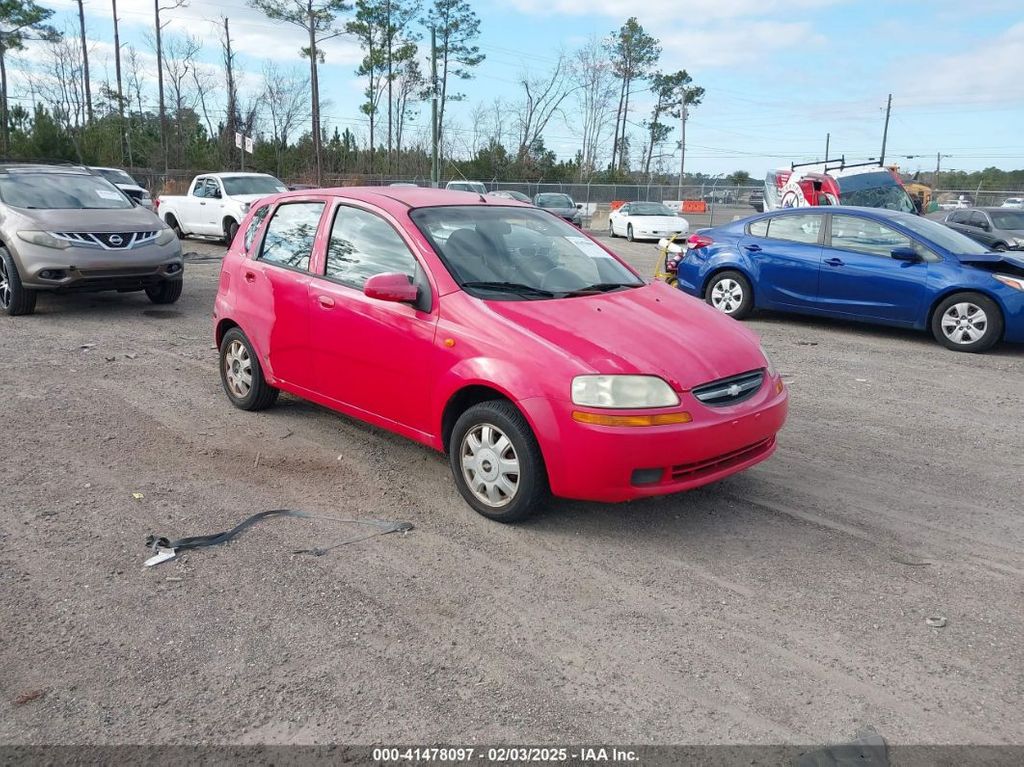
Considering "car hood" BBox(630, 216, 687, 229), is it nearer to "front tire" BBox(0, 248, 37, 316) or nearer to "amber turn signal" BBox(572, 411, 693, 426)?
"front tire" BBox(0, 248, 37, 316)

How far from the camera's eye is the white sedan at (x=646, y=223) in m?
25.7

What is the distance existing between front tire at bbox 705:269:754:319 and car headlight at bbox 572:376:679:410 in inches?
268

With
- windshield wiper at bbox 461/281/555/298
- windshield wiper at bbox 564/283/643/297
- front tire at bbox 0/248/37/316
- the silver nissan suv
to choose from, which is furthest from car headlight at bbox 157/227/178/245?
windshield wiper at bbox 564/283/643/297

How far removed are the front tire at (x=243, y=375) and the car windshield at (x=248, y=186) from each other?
12654 mm

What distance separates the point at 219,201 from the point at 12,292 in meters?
8.74

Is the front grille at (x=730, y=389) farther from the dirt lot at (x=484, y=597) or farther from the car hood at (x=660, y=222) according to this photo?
the car hood at (x=660, y=222)

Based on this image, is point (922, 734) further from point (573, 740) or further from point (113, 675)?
point (113, 675)

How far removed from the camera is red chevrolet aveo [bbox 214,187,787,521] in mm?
3939

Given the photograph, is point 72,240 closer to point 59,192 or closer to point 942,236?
point 59,192

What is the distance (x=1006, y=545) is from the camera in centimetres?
416

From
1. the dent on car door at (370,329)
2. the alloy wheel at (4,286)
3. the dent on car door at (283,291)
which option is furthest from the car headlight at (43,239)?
the dent on car door at (370,329)

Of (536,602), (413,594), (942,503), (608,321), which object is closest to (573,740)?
(536,602)

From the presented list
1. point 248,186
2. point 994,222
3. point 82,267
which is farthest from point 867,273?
point 248,186

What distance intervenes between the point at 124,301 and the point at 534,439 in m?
9.04
